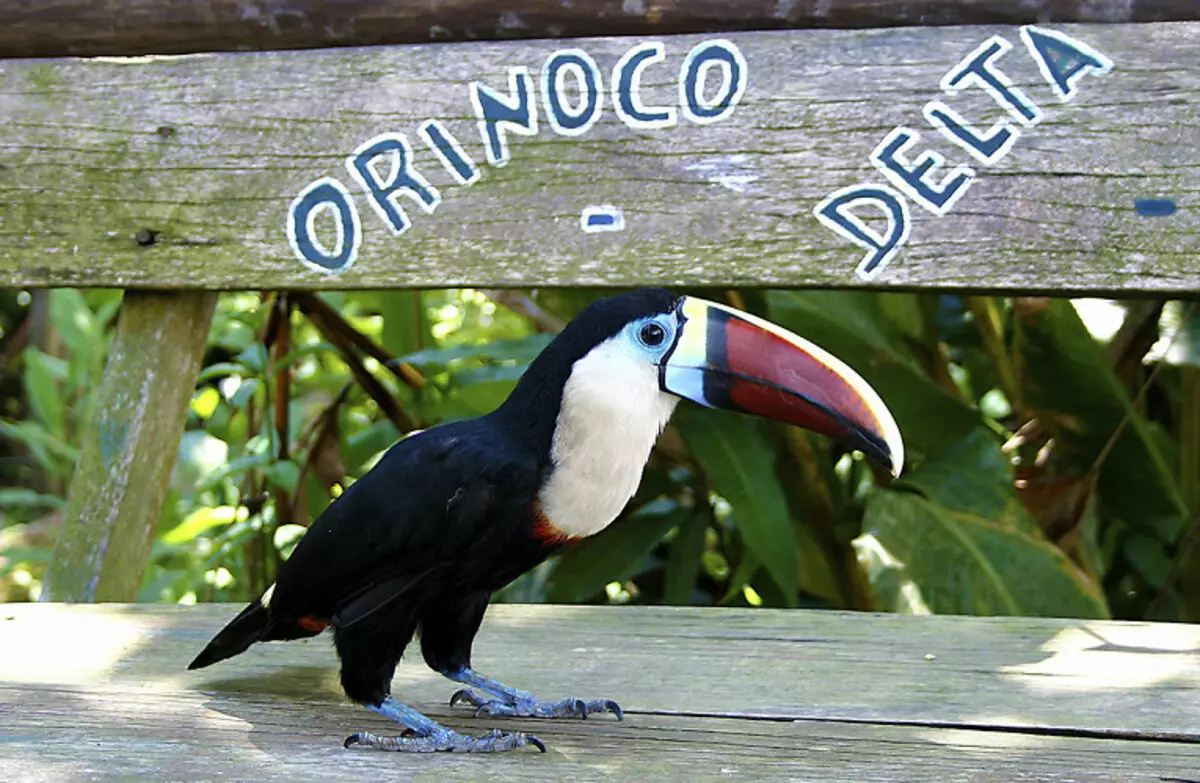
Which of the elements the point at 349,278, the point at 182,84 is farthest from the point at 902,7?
the point at 182,84

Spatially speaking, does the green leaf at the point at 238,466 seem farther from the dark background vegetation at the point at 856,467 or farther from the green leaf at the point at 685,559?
the green leaf at the point at 685,559

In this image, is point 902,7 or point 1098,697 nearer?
point 1098,697

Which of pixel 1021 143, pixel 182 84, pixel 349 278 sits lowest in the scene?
pixel 349 278

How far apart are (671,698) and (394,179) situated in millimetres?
923

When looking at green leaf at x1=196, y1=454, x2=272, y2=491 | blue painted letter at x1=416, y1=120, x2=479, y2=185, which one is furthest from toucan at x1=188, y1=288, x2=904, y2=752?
green leaf at x1=196, y1=454, x2=272, y2=491

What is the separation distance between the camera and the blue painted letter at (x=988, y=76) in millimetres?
1991

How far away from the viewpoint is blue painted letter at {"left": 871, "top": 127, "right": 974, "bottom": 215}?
200 centimetres

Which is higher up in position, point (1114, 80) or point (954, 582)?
point (1114, 80)

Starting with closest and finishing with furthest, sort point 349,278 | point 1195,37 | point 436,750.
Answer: point 436,750 < point 1195,37 < point 349,278

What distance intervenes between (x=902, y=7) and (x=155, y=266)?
4.00 ft

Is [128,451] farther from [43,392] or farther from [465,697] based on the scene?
[43,392]

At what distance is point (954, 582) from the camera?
95.1 inches

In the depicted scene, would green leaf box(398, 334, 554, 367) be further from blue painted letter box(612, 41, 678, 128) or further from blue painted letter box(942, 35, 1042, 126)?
blue painted letter box(942, 35, 1042, 126)

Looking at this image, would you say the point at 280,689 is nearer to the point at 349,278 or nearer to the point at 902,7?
the point at 349,278
